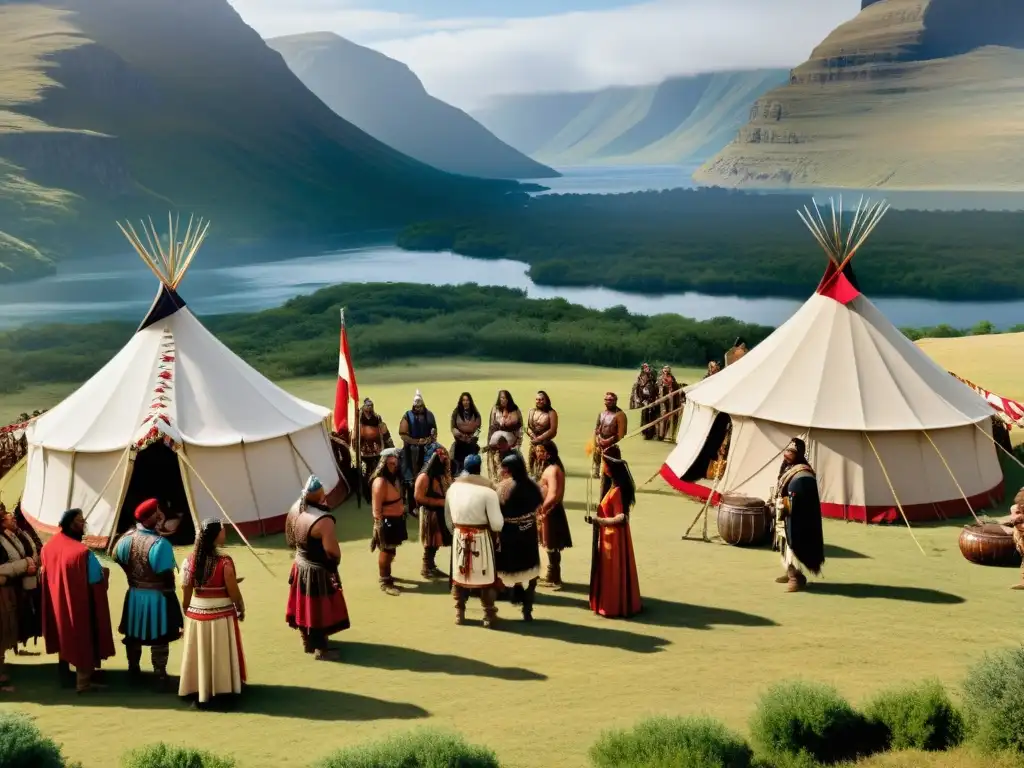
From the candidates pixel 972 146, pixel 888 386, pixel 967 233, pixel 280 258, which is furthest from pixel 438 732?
pixel 972 146

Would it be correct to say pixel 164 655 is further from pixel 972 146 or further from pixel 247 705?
pixel 972 146

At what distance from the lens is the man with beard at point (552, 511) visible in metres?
11.1

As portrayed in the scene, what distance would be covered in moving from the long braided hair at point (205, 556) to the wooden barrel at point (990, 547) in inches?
334

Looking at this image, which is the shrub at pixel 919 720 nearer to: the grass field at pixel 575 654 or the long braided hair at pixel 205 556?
the grass field at pixel 575 654

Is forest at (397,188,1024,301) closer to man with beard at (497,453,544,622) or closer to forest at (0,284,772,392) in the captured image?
forest at (0,284,772,392)

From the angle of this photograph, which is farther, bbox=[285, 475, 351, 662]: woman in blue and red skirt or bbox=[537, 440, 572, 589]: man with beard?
bbox=[537, 440, 572, 589]: man with beard

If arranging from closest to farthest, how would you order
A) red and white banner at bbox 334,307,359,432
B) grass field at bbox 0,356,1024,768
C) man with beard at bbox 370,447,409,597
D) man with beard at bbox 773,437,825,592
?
grass field at bbox 0,356,1024,768, man with beard at bbox 773,437,825,592, man with beard at bbox 370,447,409,597, red and white banner at bbox 334,307,359,432

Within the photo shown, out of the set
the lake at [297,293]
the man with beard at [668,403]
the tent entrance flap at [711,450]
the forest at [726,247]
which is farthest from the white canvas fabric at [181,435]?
the forest at [726,247]

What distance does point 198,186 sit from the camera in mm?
108750

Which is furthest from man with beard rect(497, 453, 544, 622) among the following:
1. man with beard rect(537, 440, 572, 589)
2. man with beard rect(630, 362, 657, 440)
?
man with beard rect(630, 362, 657, 440)

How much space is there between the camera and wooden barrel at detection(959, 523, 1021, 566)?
12.7 m

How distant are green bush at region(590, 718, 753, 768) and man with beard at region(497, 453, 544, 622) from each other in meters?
2.58

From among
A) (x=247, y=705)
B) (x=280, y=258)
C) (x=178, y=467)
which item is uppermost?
(x=280, y=258)

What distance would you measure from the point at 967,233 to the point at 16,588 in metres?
107
